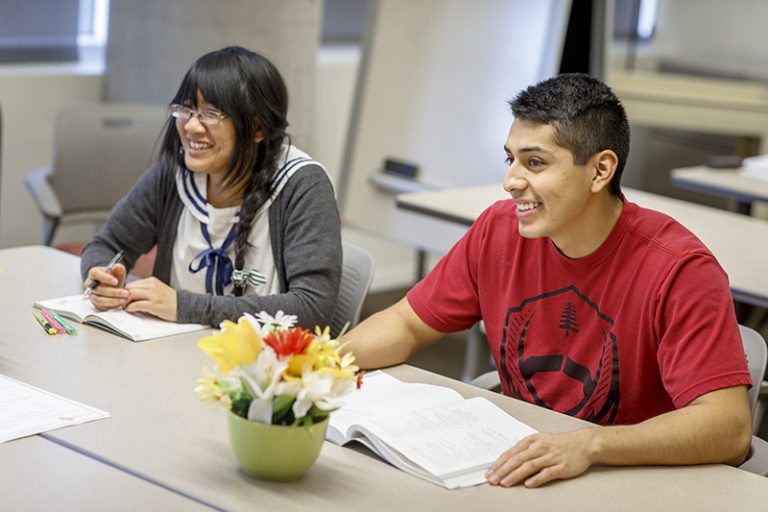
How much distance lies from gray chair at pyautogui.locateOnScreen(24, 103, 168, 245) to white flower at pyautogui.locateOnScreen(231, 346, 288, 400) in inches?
93.0

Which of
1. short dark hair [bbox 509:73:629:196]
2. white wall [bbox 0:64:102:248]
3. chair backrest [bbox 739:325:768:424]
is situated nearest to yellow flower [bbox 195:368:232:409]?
short dark hair [bbox 509:73:629:196]

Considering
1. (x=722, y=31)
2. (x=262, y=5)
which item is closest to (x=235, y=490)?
(x=262, y=5)

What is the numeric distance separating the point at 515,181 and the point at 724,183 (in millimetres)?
2478

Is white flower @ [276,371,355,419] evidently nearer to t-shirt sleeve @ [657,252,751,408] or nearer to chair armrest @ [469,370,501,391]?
t-shirt sleeve @ [657,252,751,408]

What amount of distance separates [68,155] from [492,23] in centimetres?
177

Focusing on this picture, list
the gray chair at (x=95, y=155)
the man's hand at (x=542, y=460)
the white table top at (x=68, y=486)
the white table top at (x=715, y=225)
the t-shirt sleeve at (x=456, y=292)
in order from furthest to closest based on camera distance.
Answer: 1. the gray chair at (x=95, y=155)
2. the white table top at (x=715, y=225)
3. the t-shirt sleeve at (x=456, y=292)
4. the man's hand at (x=542, y=460)
5. the white table top at (x=68, y=486)

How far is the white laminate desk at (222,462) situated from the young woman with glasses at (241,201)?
313 millimetres

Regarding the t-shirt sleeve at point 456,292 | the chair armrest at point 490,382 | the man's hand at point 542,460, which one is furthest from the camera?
the chair armrest at point 490,382

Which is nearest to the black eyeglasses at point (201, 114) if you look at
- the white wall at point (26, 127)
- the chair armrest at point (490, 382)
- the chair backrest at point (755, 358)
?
the chair armrest at point (490, 382)

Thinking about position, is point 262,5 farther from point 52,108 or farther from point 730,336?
point 730,336

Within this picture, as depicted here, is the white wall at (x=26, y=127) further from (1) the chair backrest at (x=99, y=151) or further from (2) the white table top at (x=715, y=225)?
(2) the white table top at (x=715, y=225)

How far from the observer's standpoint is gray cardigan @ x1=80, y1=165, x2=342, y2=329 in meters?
2.38

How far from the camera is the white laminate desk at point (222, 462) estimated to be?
1622 mm

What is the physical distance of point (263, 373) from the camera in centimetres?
154
